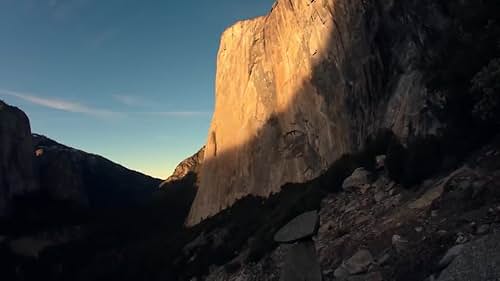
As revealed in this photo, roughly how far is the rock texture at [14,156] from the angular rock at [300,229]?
78224mm

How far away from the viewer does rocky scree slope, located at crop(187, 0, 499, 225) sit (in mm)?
17656

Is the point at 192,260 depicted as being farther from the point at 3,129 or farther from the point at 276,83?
the point at 3,129

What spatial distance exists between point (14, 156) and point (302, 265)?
84.6 metres

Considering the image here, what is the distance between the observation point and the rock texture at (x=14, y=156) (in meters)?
80.9

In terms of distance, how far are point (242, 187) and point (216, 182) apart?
704 centimetres

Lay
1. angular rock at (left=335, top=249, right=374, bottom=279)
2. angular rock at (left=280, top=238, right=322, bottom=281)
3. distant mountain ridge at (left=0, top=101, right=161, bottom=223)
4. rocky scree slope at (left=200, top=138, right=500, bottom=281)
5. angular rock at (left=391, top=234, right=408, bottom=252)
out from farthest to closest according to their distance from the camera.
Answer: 1. distant mountain ridge at (left=0, top=101, right=161, bottom=223)
2. angular rock at (left=335, top=249, right=374, bottom=279)
3. angular rock at (left=391, top=234, right=408, bottom=252)
4. angular rock at (left=280, top=238, right=322, bottom=281)
5. rocky scree slope at (left=200, top=138, right=500, bottom=281)

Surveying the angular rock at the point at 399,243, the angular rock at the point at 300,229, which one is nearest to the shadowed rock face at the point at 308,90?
the angular rock at the point at 399,243

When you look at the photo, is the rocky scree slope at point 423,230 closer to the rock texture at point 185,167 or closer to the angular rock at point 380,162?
the angular rock at point 380,162

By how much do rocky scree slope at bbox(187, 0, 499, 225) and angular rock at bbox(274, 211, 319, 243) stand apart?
7.32m

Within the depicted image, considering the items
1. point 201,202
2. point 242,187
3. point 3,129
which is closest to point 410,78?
point 242,187

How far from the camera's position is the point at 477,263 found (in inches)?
393

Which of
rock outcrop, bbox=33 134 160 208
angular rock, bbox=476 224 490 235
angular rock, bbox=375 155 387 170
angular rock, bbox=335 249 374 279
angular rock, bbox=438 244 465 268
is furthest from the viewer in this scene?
rock outcrop, bbox=33 134 160 208

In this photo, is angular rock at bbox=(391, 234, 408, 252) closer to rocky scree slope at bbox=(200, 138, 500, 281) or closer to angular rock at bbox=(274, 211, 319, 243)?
rocky scree slope at bbox=(200, 138, 500, 281)

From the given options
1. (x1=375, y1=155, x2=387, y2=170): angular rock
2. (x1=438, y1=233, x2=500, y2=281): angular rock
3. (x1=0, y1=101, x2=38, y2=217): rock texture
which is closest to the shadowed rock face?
(x1=375, y1=155, x2=387, y2=170): angular rock
